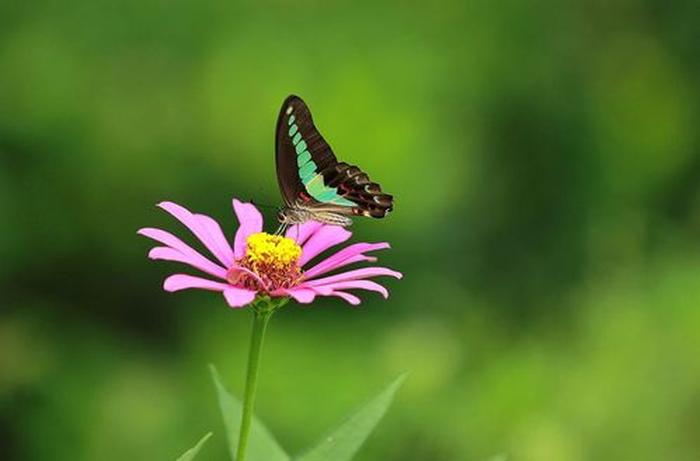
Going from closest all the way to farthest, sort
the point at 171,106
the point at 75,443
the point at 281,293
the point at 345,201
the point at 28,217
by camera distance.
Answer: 1. the point at 281,293
2. the point at 345,201
3. the point at 75,443
4. the point at 28,217
5. the point at 171,106

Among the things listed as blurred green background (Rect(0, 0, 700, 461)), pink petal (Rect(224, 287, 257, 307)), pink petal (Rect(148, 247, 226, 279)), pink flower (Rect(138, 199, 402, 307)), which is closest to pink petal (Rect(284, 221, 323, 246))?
pink flower (Rect(138, 199, 402, 307))

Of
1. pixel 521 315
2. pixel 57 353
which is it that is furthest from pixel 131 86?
pixel 521 315

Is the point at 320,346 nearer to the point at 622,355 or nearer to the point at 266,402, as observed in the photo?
the point at 266,402

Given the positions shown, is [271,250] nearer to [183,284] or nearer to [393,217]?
[183,284]

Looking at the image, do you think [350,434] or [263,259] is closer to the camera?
[350,434]

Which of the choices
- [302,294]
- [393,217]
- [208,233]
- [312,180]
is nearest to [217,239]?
[208,233]

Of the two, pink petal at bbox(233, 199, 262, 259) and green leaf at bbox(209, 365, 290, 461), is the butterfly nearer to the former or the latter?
pink petal at bbox(233, 199, 262, 259)
